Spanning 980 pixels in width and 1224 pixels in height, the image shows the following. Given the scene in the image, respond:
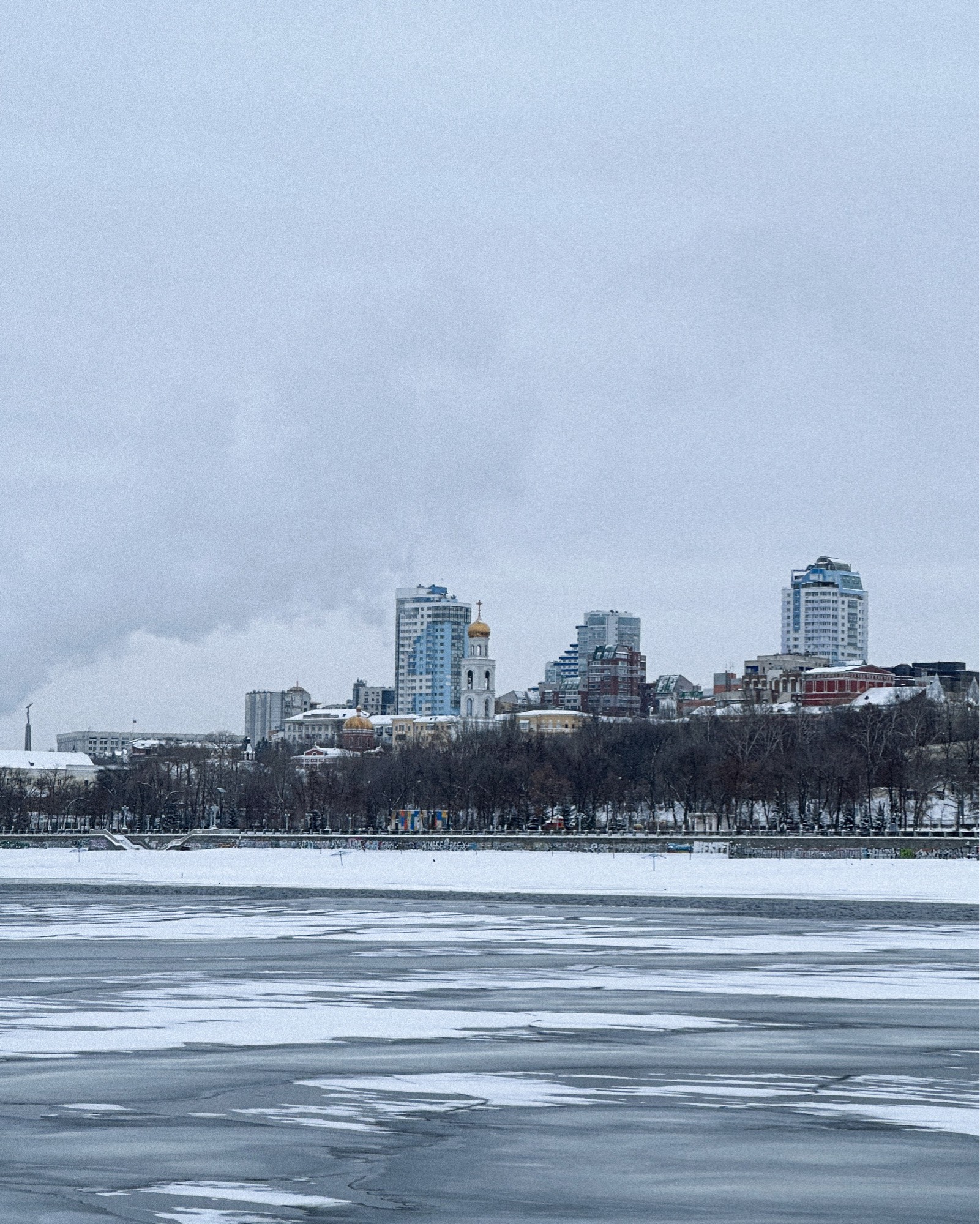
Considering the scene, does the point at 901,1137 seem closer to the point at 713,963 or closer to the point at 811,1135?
the point at 811,1135

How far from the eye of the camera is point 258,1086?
17438 mm

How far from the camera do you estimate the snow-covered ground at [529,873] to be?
61.4 m

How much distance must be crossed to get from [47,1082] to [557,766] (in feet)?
361

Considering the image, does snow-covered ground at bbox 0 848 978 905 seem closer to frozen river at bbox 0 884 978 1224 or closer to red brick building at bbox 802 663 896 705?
frozen river at bbox 0 884 978 1224

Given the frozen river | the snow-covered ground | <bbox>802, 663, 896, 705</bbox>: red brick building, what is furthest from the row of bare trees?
the frozen river

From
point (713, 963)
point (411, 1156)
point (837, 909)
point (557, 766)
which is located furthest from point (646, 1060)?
point (557, 766)

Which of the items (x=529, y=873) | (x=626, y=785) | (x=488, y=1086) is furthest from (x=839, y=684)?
(x=488, y=1086)

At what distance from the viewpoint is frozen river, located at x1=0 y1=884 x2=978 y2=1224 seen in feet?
42.4

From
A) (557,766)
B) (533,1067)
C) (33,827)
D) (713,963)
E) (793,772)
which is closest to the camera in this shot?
(533,1067)

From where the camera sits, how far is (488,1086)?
1748 centimetres

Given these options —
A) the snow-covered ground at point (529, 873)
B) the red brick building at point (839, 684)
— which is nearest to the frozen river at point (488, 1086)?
the snow-covered ground at point (529, 873)

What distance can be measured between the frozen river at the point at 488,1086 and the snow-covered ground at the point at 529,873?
91.3 feet

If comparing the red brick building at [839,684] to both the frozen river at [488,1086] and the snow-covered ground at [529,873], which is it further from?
the frozen river at [488,1086]

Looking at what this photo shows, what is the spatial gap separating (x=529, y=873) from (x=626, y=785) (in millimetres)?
47554
